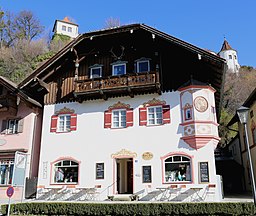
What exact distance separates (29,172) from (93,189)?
5297mm

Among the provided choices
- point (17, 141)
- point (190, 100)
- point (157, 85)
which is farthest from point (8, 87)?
point (190, 100)

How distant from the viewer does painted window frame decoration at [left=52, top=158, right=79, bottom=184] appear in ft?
60.5

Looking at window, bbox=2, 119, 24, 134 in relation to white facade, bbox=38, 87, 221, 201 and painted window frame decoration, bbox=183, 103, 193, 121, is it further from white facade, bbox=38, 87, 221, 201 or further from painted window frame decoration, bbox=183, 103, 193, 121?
painted window frame decoration, bbox=183, 103, 193, 121

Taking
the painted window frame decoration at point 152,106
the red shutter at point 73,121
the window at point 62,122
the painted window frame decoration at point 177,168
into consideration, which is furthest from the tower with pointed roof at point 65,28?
the painted window frame decoration at point 177,168

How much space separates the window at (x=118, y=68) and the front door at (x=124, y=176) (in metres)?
5.91

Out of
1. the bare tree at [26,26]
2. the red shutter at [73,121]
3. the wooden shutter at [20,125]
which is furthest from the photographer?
the bare tree at [26,26]

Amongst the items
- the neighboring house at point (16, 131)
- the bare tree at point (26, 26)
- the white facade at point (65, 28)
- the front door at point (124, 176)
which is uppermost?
the white facade at point (65, 28)

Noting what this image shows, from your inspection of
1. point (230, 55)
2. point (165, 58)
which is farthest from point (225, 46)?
point (165, 58)

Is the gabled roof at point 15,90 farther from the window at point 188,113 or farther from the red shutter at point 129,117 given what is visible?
the window at point 188,113

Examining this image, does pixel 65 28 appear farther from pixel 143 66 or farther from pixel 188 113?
pixel 188 113

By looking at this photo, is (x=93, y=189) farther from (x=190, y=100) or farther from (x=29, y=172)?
(x=190, y=100)

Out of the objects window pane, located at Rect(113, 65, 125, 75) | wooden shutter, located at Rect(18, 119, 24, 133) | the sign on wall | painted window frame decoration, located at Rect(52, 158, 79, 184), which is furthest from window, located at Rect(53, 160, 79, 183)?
the sign on wall

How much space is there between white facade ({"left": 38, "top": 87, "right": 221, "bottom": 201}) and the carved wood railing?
1.17m

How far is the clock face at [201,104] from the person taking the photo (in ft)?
56.2
